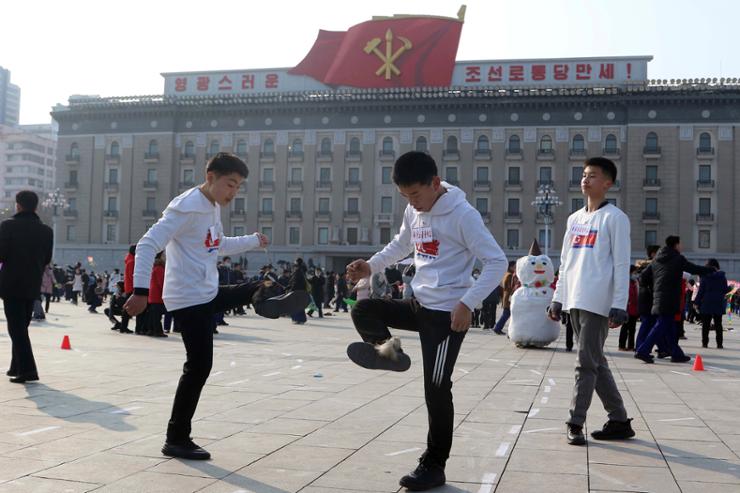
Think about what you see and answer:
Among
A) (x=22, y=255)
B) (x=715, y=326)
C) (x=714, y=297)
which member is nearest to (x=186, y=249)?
(x=22, y=255)

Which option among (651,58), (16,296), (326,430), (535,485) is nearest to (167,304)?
(326,430)

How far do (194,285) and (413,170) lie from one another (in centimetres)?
155

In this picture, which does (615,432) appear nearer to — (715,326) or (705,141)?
(715,326)

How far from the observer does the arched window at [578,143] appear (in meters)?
56.8

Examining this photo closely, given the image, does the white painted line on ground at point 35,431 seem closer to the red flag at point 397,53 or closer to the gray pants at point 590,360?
the gray pants at point 590,360

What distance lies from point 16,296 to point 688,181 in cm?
5453

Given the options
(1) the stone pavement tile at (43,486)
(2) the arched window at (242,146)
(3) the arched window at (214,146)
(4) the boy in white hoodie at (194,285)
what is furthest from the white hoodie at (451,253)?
(3) the arched window at (214,146)

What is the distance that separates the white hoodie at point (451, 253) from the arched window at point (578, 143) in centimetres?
5477

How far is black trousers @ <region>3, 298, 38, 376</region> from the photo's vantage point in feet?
24.7

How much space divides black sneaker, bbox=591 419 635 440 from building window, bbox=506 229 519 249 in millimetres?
52860

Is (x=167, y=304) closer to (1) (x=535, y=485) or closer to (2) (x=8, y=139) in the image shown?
(1) (x=535, y=485)

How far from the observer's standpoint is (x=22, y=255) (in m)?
7.73

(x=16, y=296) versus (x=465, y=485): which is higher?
(x=16, y=296)

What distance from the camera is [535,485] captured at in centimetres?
406
